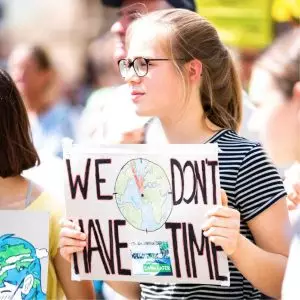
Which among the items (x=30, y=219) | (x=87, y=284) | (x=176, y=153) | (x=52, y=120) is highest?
(x=176, y=153)

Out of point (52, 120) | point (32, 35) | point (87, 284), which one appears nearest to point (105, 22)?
point (32, 35)

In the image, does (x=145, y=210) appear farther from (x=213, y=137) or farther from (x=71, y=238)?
(x=213, y=137)

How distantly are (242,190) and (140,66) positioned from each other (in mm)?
521

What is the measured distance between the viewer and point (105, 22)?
17844mm

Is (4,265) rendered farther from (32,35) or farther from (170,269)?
(32,35)

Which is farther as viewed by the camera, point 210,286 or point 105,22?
point 105,22

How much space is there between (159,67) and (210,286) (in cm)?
71

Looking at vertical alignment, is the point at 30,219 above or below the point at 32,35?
above

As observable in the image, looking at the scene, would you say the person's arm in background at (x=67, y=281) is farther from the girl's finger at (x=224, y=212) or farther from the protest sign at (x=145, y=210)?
the girl's finger at (x=224, y=212)

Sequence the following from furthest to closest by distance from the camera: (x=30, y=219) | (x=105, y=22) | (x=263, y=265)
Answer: (x=105, y=22)
(x=30, y=219)
(x=263, y=265)

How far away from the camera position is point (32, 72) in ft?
30.2

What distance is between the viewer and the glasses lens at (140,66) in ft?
13.8

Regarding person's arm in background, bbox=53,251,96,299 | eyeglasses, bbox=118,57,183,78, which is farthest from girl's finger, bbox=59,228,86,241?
eyeglasses, bbox=118,57,183,78

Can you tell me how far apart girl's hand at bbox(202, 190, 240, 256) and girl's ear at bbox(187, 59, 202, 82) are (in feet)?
1.78
